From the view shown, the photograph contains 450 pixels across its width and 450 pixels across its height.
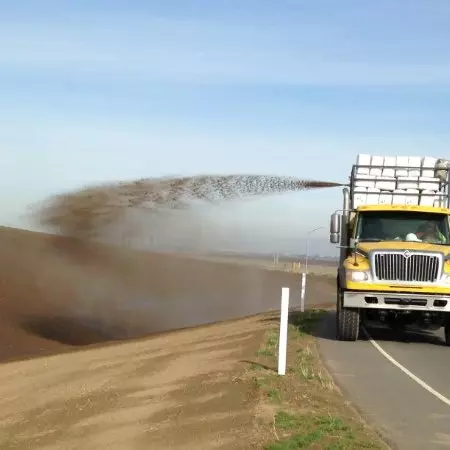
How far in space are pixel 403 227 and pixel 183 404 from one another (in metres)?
8.85

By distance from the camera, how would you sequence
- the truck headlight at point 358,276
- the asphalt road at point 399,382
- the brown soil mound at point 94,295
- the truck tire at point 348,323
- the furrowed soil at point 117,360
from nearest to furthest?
the asphalt road at point 399,382
the furrowed soil at point 117,360
the truck headlight at point 358,276
the truck tire at point 348,323
the brown soil mound at point 94,295

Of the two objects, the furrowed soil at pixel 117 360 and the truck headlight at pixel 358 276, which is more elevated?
the truck headlight at pixel 358 276

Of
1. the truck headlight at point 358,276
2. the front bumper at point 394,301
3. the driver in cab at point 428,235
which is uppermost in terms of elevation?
the driver in cab at point 428,235

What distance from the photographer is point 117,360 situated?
1483cm

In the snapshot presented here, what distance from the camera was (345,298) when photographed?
51.0ft

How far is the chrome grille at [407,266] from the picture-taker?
15.3m

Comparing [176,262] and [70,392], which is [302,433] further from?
[176,262]

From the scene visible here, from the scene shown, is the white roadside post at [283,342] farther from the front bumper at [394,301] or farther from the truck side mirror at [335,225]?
the truck side mirror at [335,225]

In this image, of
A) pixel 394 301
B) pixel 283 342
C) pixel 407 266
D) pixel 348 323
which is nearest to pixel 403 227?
pixel 407 266

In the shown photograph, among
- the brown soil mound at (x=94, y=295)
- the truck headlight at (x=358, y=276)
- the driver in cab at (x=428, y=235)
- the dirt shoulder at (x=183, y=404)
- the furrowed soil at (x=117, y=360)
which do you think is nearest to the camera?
the dirt shoulder at (x=183, y=404)

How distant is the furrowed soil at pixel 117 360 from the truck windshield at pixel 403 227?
336cm

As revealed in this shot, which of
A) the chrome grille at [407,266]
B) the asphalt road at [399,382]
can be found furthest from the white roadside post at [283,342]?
the chrome grille at [407,266]

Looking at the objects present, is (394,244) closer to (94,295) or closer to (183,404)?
(183,404)

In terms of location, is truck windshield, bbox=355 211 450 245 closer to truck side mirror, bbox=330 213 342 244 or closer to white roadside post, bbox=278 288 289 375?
truck side mirror, bbox=330 213 342 244
